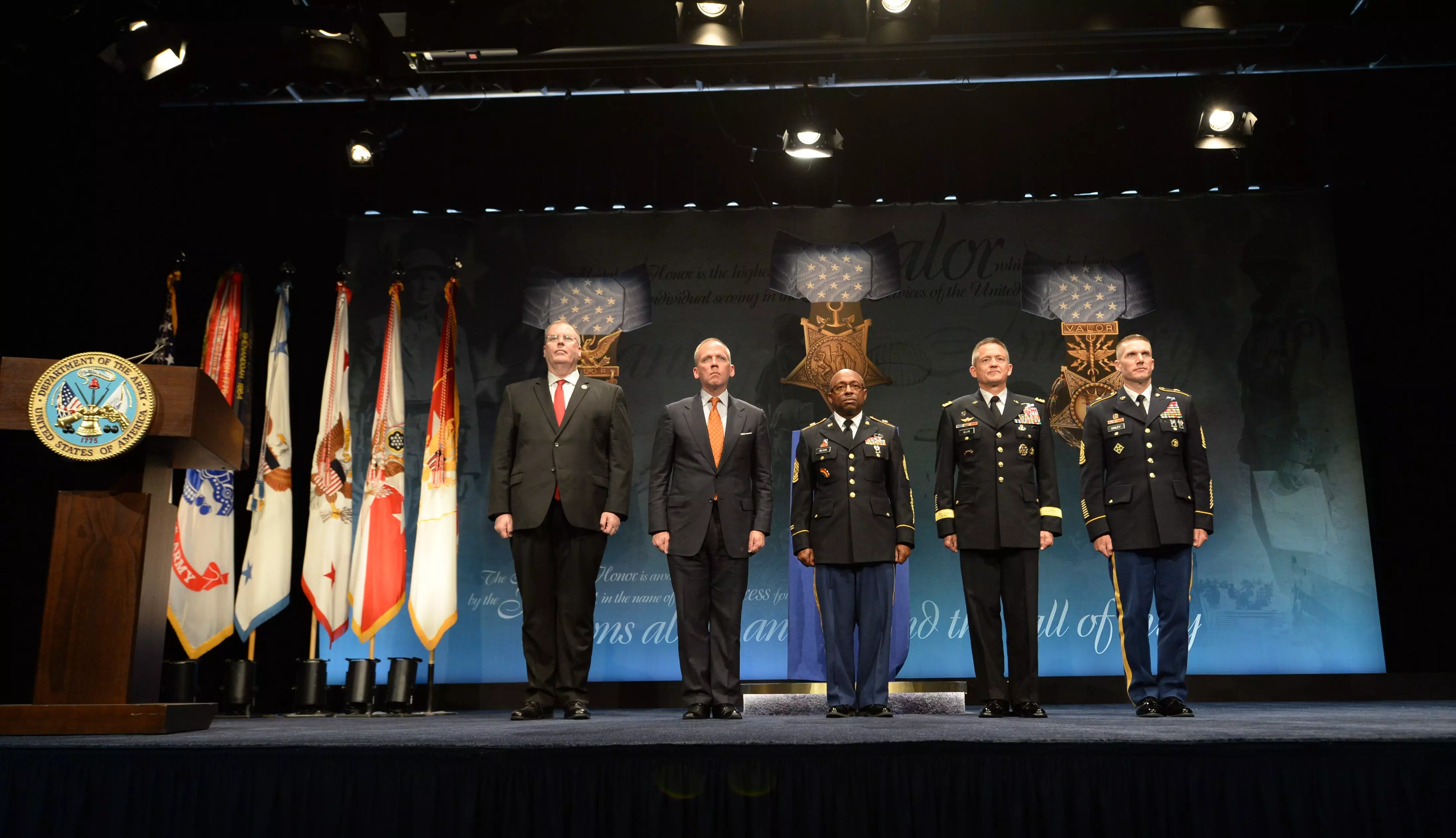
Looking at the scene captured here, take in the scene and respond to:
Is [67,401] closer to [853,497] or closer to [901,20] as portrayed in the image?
[853,497]

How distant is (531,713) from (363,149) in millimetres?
3206

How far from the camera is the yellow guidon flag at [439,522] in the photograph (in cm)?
545

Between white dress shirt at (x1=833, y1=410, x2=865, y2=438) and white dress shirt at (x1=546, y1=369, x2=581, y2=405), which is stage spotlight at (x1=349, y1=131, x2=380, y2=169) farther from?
white dress shirt at (x1=833, y1=410, x2=865, y2=438)

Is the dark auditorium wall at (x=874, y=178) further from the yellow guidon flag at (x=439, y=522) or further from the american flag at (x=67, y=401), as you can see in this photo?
the american flag at (x=67, y=401)

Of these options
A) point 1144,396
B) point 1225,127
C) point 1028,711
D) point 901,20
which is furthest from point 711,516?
point 1225,127

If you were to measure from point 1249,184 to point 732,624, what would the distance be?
14.0 ft

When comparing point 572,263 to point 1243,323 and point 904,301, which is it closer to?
point 904,301

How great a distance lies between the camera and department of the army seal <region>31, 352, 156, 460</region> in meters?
2.83

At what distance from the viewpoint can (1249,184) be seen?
611 centimetres

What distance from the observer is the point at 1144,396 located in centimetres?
411

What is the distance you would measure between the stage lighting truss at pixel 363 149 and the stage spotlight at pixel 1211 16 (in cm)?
401

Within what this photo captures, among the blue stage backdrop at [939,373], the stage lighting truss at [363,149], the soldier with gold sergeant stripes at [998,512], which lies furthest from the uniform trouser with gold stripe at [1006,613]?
the stage lighting truss at [363,149]

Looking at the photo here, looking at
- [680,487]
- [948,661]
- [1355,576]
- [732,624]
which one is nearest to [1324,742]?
[732,624]

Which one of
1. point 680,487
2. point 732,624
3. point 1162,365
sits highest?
point 1162,365
